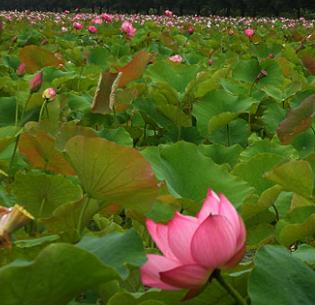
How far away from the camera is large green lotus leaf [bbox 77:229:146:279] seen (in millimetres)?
602

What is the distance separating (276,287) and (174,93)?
1180mm

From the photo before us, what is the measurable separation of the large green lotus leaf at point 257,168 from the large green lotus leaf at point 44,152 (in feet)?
0.75

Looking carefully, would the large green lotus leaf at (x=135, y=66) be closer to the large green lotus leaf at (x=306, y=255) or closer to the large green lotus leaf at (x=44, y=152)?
the large green lotus leaf at (x=44, y=152)

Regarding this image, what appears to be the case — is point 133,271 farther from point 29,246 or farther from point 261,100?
point 261,100

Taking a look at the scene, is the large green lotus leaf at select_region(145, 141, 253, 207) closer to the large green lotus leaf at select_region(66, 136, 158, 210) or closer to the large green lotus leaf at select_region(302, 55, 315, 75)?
the large green lotus leaf at select_region(66, 136, 158, 210)

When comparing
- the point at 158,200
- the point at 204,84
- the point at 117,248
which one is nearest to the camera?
the point at 117,248

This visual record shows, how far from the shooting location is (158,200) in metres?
0.83

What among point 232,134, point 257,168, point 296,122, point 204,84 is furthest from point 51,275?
point 204,84

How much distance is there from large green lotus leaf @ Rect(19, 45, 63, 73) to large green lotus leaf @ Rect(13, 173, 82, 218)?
133 cm

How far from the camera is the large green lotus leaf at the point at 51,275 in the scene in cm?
48

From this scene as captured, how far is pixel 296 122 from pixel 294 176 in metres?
0.37

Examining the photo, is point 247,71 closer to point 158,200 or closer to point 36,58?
point 36,58

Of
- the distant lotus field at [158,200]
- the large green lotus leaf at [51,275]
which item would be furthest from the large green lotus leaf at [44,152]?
the large green lotus leaf at [51,275]

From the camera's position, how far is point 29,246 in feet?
2.29
